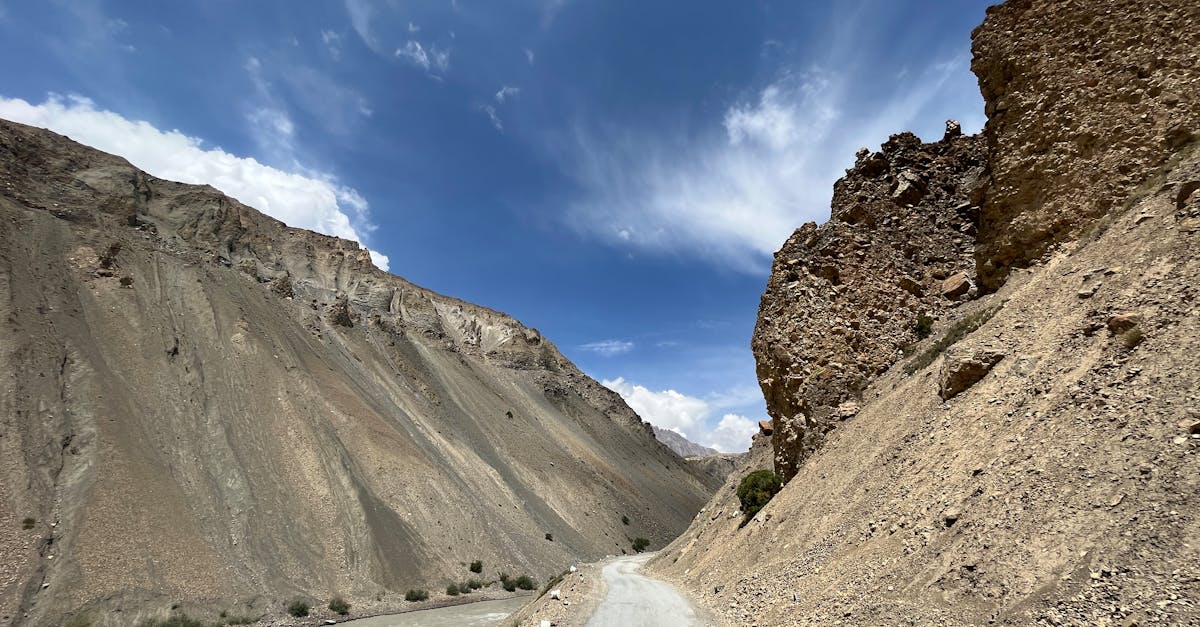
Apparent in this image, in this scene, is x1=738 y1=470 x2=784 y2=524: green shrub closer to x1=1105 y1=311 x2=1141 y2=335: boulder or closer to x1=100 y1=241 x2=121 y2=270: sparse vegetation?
x1=1105 y1=311 x2=1141 y2=335: boulder

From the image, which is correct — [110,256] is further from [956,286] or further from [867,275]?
[956,286]

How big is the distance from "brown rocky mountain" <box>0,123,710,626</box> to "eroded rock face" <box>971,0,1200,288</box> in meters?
32.7

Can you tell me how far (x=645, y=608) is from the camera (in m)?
13.6

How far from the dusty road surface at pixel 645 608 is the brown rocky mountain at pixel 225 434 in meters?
19.5

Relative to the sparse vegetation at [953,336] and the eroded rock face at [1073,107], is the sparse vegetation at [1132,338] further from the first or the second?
the eroded rock face at [1073,107]

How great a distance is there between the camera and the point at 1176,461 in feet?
16.7

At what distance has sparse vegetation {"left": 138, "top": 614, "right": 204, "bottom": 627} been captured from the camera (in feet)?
76.9

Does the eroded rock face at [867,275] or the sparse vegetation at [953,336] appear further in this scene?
the eroded rock face at [867,275]

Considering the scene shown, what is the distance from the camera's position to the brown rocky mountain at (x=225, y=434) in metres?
26.3

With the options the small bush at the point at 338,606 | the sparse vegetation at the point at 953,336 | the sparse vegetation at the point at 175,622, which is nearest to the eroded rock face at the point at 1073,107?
the sparse vegetation at the point at 953,336

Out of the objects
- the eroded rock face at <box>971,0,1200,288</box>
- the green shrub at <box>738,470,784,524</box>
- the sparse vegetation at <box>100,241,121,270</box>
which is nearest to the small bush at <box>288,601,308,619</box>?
the green shrub at <box>738,470,784,524</box>

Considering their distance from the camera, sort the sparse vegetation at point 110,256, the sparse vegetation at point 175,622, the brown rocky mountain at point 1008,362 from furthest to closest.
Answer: the sparse vegetation at point 110,256, the sparse vegetation at point 175,622, the brown rocky mountain at point 1008,362

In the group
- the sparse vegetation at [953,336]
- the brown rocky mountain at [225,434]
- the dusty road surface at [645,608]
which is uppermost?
the brown rocky mountain at [225,434]

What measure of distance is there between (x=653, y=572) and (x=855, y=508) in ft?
48.0
